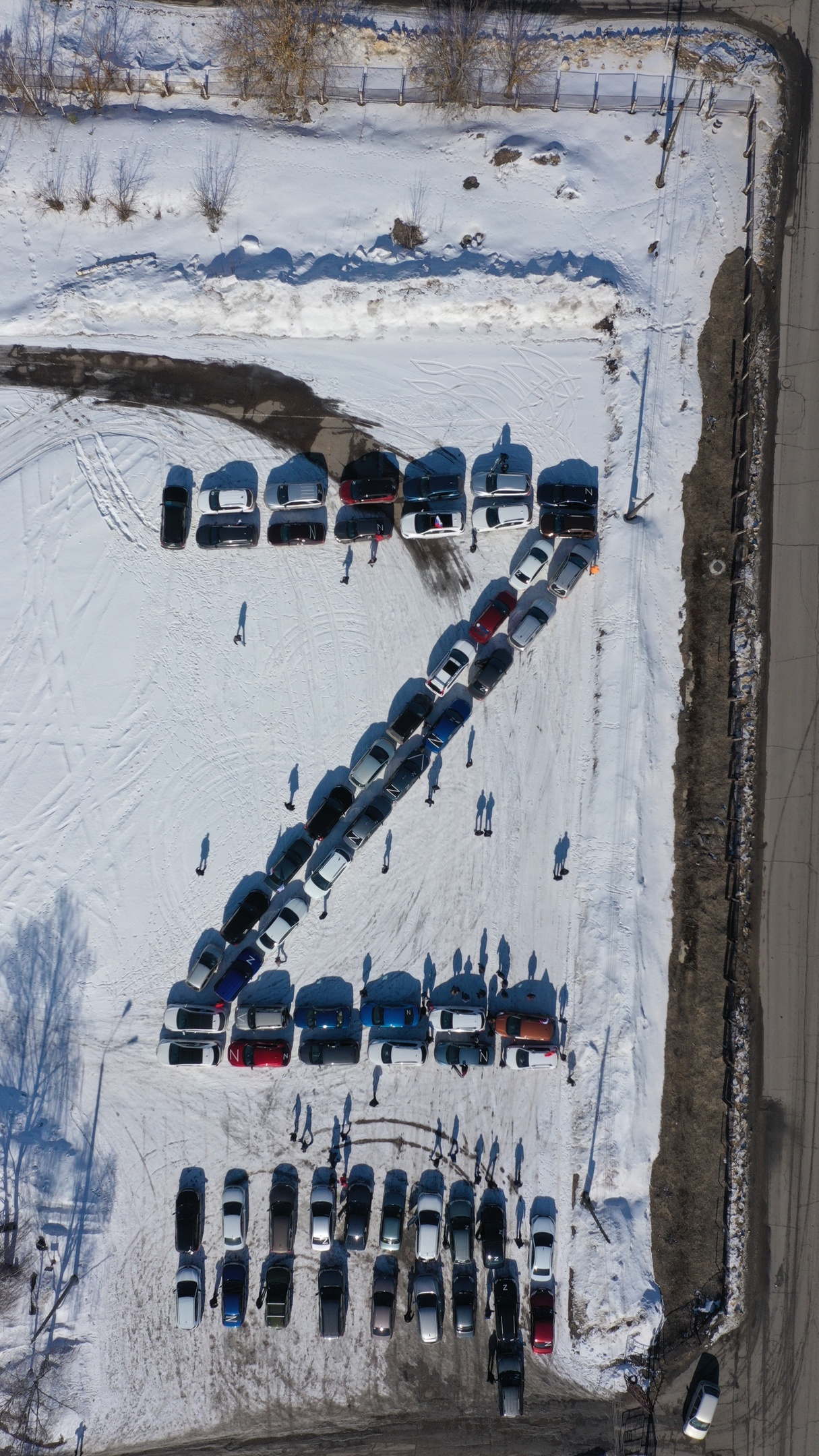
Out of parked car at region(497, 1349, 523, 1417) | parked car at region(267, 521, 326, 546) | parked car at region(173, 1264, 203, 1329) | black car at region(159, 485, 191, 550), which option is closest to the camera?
parked car at region(497, 1349, 523, 1417)

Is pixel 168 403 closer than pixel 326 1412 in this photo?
No

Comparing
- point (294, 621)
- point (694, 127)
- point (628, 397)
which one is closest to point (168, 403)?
point (294, 621)

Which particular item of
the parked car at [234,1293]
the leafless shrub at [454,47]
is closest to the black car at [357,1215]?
the parked car at [234,1293]

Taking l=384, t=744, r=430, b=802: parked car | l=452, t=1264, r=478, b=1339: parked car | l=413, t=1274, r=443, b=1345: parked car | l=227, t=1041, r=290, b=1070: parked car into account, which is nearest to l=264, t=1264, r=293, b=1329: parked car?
l=413, t=1274, r=443, b=1345: parked car

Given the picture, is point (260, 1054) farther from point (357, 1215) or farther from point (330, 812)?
point (330, 812)

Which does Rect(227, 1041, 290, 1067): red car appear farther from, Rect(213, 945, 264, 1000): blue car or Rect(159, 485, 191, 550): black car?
Rect(159, 485, 191, 550): black car

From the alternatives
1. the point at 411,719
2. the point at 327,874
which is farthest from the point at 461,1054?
the point at 411,719

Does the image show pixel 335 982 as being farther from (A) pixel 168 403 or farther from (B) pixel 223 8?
(B) pixel 223 8
